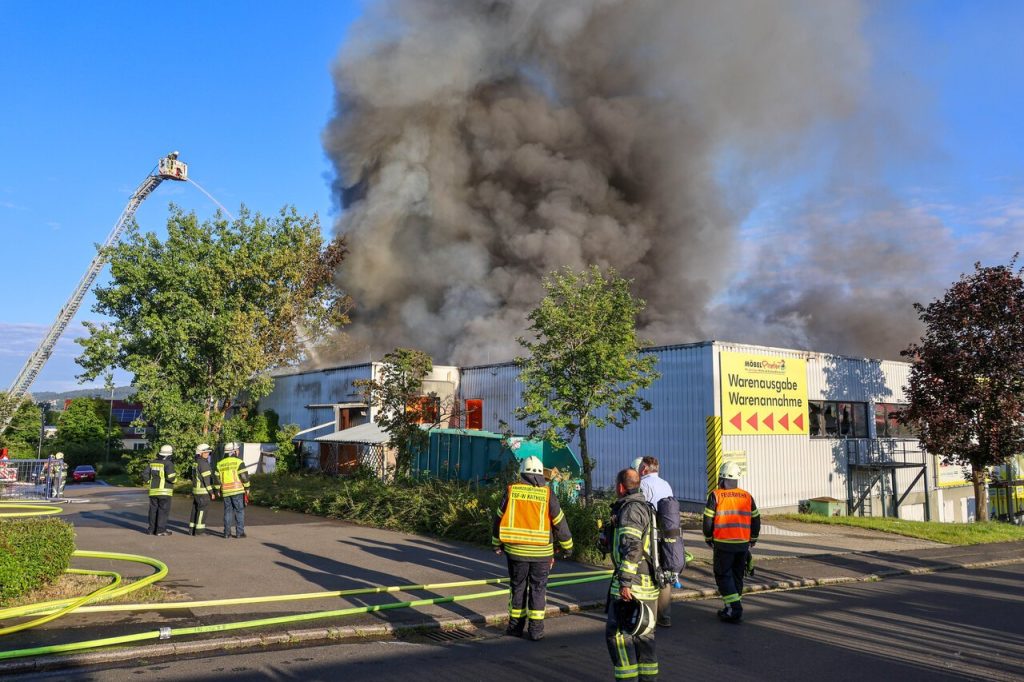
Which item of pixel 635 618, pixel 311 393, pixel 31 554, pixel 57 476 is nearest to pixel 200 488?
pixel 31 554

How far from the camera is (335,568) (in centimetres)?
880

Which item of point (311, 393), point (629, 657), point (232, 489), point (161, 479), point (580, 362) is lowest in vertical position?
point (629, 657)

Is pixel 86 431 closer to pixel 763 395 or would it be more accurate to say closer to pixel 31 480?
pixel 31 480

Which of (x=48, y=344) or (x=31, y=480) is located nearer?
(x=31, y=480)

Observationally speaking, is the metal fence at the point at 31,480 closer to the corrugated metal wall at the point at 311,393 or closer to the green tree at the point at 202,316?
the green tree at the point at 202,316

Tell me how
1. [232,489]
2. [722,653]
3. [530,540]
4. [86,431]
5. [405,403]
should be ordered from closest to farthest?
1. [722,653]
2. [530,540]
3. [232,489]
4. [405,403]
5. [86,431]

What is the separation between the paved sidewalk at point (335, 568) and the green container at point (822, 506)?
231cm

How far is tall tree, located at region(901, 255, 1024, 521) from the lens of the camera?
55.4ft

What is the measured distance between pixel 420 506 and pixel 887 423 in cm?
1473

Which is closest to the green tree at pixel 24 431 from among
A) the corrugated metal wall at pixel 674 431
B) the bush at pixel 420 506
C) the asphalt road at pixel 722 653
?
the bush at pixel 420 506

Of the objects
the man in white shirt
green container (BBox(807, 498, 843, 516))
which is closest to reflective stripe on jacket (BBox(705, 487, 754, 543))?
the man in white shirt

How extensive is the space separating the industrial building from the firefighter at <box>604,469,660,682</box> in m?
11.5

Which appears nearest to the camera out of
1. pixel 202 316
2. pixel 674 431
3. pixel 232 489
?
pixel 232 489

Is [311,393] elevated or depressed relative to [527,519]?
elevated
